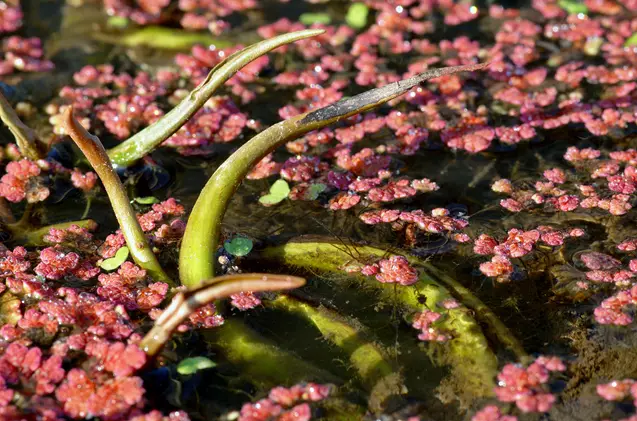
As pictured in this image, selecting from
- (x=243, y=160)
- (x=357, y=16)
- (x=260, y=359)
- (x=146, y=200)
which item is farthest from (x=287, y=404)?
(x=357, y=16)

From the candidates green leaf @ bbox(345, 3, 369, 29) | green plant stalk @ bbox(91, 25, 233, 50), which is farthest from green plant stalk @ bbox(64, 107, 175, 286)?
green leaf @ bbox(345, 3, 369, 29)

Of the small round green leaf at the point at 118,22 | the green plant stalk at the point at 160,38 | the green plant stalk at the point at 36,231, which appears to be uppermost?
the small round green leaf at the point at 118,22

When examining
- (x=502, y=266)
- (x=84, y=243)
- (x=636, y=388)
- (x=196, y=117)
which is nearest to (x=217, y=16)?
(x=196, y=117)

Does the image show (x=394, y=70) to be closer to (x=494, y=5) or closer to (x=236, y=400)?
(x=494, y=5)

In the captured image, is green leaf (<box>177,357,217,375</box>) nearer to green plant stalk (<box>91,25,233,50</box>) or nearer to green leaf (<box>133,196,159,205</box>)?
green leaf (<box>133,196,159,205</box>)

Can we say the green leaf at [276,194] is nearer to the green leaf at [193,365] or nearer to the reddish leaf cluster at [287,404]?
the green leaf at [193,365]

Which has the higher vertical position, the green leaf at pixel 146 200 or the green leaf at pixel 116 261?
the green leaf at pixel 146 200

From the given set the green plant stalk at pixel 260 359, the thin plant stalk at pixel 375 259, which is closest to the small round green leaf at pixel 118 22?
the thin plant stalk at pixel 375 259
